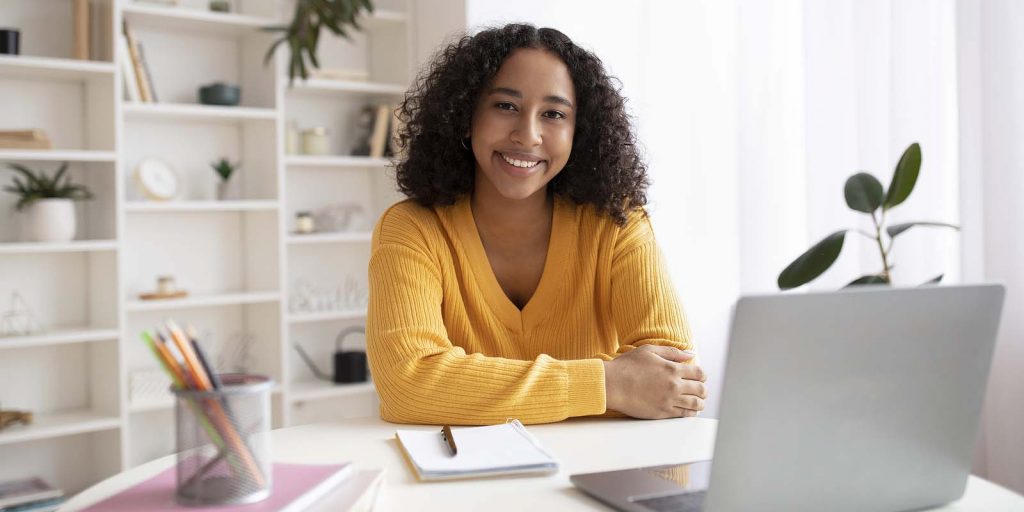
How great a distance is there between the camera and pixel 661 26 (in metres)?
3.64

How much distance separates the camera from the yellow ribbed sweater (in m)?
1.37

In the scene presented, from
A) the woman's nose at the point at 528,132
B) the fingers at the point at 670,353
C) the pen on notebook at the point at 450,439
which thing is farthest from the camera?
the woman's nose at the point at 528,132

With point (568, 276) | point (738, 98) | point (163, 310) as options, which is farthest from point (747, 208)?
point (163, 310)

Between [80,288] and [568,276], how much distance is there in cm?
239

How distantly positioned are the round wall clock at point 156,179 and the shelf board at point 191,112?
18 centimetres

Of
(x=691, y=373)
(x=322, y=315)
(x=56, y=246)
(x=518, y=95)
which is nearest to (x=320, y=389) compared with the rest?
(x=322, y=315)

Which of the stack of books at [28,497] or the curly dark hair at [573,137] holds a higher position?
the curly dark hair at [573,137]

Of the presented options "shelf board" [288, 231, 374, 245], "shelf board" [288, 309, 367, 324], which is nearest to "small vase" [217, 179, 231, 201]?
"shelf board" [288, 231, 374, 245]

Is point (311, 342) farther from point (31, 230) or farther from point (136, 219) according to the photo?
point (31, 230)

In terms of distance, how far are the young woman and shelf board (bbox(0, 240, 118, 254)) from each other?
66.2 inches

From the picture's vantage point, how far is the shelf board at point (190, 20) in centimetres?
333

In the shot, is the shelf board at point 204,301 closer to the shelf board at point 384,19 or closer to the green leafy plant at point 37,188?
the green leafy plant at point 37,188

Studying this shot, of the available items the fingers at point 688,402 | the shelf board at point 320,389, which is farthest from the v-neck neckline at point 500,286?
the shelf board at point 320,389

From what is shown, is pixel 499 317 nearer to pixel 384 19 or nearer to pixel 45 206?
pixel 45 206
